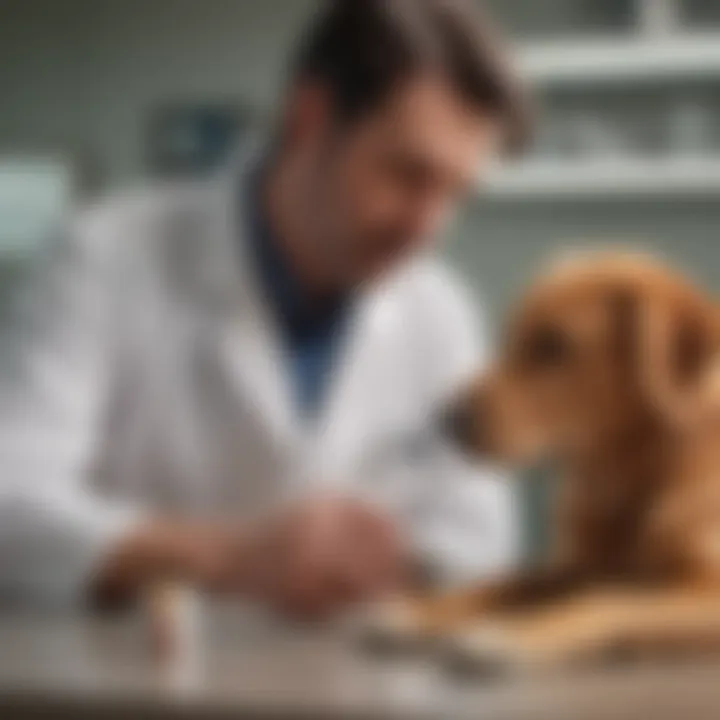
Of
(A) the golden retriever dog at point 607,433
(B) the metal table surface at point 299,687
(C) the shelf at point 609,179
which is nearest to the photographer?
(B) the metal table surface at point 299,687

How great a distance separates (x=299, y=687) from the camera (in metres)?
0.80

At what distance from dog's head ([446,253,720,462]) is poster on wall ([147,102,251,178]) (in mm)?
232

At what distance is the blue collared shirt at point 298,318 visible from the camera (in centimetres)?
107

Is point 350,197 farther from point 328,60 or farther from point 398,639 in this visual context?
point 398,639

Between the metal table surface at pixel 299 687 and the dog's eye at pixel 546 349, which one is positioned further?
the dog's eye at pixel 546 349

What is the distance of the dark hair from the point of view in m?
1.06

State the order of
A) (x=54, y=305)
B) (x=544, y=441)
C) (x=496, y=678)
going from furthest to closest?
(x=54, y=305) → (x=544, y=441) → (x=496, y=678)

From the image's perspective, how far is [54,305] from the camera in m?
1.09

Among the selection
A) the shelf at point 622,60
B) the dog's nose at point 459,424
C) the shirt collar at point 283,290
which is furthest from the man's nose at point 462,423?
the shelf at point 622,60

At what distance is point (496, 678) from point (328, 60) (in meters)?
0.44

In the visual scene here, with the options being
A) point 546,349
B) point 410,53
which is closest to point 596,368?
point 546,349

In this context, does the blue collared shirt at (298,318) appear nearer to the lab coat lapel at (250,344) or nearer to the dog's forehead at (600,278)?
the lab coat lapel at (250,344)

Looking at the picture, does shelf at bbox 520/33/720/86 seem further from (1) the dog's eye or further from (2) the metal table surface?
(2) the metal table surface

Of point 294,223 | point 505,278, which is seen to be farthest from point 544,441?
point 294,223
